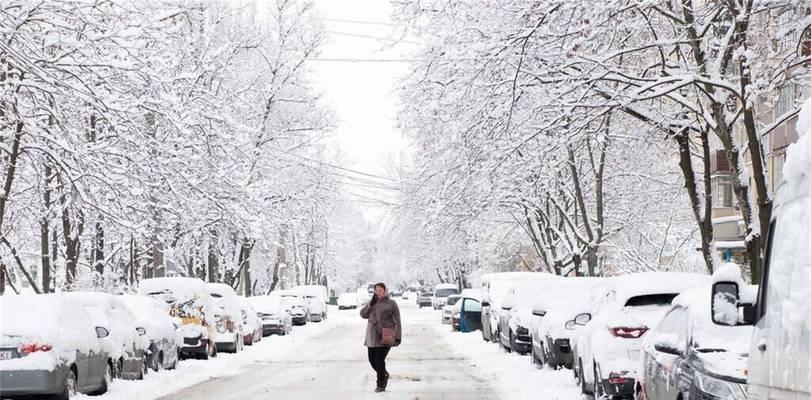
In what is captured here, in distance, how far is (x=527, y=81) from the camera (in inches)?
707

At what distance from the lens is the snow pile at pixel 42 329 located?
48.9 feet

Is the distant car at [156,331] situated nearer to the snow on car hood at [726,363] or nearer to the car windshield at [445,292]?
the snow on car hood at [726,363]

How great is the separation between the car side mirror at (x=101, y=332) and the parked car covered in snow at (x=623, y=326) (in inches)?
280

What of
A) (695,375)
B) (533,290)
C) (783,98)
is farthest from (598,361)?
(783,98)

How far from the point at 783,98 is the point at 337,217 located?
71.1m

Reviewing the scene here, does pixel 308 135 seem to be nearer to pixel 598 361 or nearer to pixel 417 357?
pixel 417 357

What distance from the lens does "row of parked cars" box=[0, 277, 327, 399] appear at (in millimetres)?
14930

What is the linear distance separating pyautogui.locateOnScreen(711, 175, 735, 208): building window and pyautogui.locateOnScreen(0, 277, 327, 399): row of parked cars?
24584 millimetres

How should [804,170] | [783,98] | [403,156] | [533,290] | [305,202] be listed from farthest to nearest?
[403,156], [305,202], [783,98], [533,290], [804,170]

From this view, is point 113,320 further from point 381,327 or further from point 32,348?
point 32,348

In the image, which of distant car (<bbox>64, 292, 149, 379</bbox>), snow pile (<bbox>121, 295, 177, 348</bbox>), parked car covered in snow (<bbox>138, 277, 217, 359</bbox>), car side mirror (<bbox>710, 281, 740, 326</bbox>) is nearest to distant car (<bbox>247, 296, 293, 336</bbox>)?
parked car covered in snow (<bbox>138, 277, 217, 359</bbox>)

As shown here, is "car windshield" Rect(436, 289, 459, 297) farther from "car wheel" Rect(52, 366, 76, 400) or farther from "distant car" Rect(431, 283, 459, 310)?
"car wheel" Rect(52, 366, 76, 400)

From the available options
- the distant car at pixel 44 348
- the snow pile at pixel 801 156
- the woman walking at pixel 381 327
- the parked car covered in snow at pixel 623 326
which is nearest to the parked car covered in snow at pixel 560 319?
the parked car covered in snow at pixel 623 326

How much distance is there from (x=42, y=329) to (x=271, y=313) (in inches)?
1100
